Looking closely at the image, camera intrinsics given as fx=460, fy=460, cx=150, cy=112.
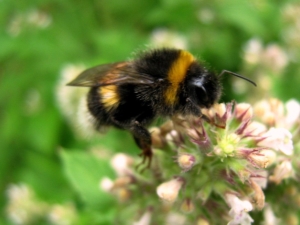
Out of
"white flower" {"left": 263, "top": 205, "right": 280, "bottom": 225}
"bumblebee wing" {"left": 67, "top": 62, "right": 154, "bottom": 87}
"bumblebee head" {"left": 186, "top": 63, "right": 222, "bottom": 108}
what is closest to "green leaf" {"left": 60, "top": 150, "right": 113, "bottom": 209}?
"bumblebee wing" {"left": 67, "top": 62, "right": 154, "bottom": 87}

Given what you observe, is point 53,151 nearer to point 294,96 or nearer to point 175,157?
point 294,96

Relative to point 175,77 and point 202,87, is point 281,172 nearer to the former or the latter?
point 202,87

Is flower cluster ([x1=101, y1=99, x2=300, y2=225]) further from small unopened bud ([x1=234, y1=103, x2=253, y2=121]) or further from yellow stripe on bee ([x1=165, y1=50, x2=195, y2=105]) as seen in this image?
yellow stripe on bee ([x1=165, y1=50, x2=195, y2=105])

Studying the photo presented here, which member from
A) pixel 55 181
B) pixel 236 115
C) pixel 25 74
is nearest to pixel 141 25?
pixel 25 74

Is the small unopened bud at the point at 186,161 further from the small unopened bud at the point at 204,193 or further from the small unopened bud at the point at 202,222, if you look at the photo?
the small unopened bud at the point at 202,222

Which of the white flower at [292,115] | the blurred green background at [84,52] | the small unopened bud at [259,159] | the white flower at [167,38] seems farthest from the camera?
the white flower at [167,38]

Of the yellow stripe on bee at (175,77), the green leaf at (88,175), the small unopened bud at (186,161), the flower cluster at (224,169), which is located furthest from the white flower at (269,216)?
the green leaf at (88,175)

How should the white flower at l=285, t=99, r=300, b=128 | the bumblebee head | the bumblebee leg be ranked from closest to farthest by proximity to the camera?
the bumblebee head, the bumblebee leg, the white flower at l=285, t=99, r=300, b=128
